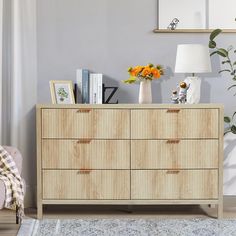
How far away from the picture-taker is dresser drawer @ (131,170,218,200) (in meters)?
4.16

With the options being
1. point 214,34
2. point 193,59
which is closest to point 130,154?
point 193,59

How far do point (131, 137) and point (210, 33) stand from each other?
109 centimetres

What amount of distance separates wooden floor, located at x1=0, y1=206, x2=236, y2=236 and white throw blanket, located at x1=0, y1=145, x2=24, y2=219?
38cm

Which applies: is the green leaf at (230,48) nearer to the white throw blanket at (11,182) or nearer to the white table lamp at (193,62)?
the white table lamp at (193,62)

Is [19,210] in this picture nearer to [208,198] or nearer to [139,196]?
[139,196]

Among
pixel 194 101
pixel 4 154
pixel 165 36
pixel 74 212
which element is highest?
pixel 165 36

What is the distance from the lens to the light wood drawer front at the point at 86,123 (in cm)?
411

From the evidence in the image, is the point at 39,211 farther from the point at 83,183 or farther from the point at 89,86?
the point at 89,86

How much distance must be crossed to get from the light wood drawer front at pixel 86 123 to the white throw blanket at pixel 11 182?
0.40m

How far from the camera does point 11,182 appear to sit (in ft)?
12.1

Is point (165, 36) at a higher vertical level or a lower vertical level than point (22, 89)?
higher

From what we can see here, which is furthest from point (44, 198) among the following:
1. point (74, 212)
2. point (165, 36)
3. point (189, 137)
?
point (165, 36)

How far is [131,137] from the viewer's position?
4.14 meters

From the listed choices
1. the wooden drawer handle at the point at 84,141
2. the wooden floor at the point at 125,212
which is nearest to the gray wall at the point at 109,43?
the wooden drawer handle at the point at 84,141
